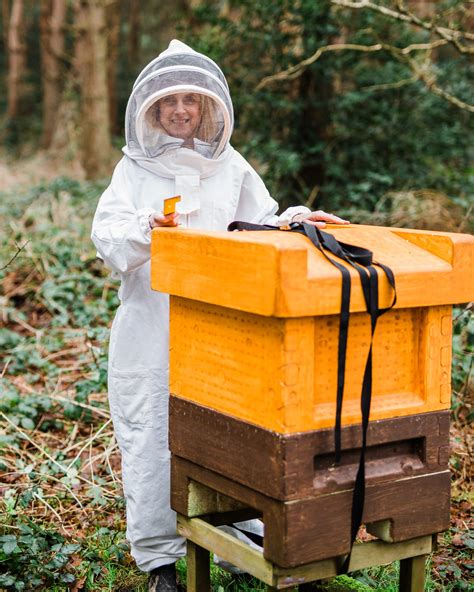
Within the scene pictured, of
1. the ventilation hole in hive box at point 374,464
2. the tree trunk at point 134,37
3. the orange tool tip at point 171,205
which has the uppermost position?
the tree trunk at point 134,37

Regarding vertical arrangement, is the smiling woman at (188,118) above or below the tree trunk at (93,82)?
below

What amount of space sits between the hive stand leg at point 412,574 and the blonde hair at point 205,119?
1676mm

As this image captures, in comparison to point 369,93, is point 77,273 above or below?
below

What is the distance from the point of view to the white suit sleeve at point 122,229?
278 centimetres

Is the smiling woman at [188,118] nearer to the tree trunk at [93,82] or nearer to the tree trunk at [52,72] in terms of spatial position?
the tree trunk at [93,82]

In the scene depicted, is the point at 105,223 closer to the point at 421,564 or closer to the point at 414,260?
the point at 414,260

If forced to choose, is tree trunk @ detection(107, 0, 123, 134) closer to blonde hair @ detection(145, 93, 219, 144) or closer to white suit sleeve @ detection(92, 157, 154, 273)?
blonde hair @ detection(145, 93, 219, 144)

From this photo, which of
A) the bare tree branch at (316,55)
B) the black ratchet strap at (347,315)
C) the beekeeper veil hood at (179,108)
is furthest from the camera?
the bare tree branch at (316,55)

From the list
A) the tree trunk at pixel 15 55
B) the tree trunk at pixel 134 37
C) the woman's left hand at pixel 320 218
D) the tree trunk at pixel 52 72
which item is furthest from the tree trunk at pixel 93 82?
the woman's left hand at pixel 320 218

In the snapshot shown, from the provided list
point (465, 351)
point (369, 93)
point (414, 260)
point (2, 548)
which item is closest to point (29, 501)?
point (2, 548)

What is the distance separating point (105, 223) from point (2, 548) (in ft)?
4.34

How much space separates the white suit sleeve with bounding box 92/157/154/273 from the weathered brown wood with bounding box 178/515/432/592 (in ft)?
2.93

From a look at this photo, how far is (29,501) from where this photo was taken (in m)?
3.67

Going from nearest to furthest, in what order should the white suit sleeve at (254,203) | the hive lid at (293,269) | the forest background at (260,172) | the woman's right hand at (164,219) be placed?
the hive lid at (293,269) < the woman's right hand at (164,219) < the white suit sleeve at (254,203) < the forest background at (260,172)
